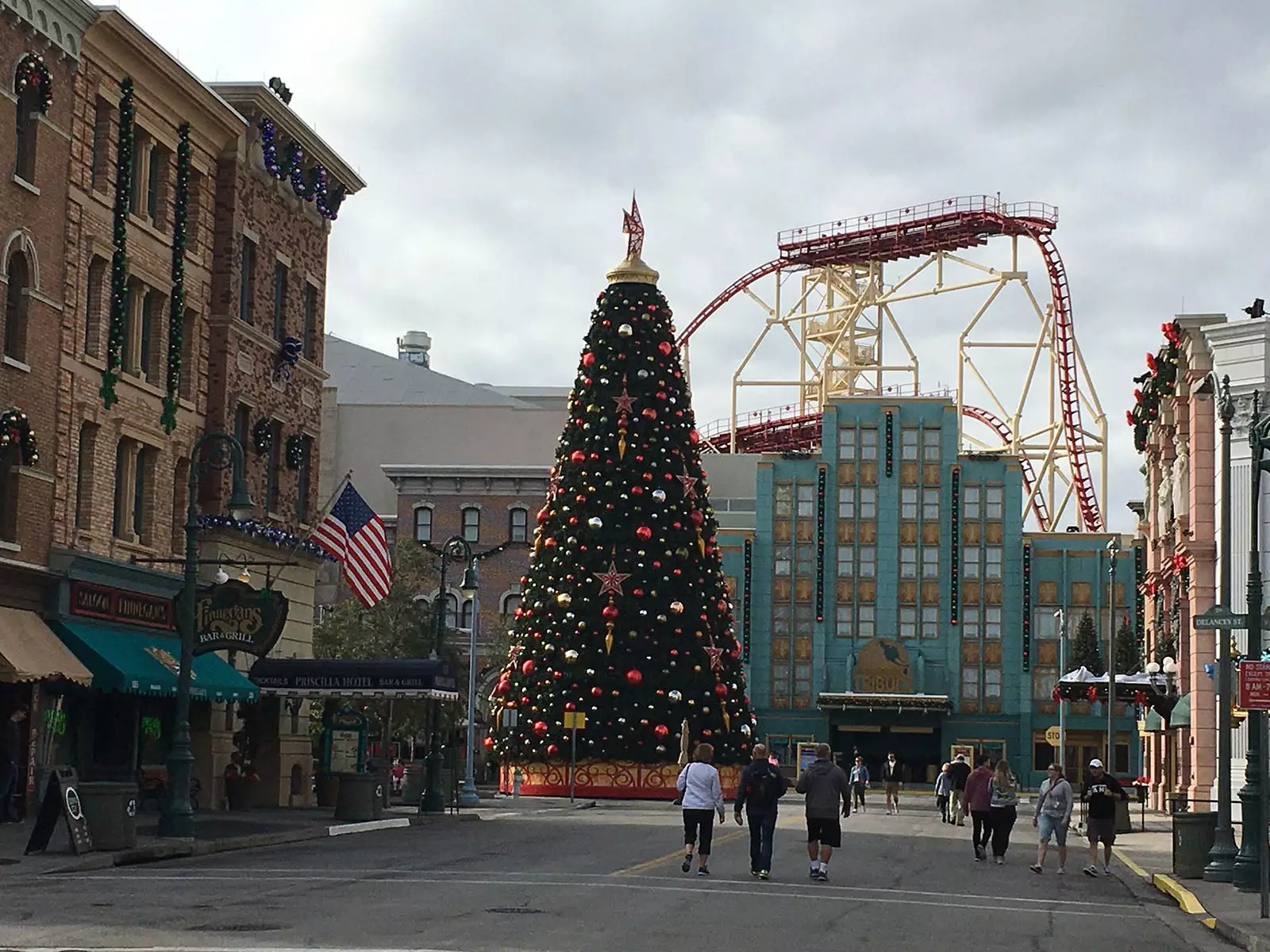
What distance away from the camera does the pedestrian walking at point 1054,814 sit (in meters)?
29.1

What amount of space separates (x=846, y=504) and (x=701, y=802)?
67618mm

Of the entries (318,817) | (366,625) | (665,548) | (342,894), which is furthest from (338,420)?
(342,894)

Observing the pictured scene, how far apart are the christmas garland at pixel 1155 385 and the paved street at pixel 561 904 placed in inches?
1083

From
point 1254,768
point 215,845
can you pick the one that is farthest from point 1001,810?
point 215,845

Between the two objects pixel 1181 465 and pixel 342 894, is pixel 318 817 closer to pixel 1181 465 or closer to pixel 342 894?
pixel 342 894

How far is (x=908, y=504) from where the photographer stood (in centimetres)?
9212

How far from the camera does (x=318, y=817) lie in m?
38.4

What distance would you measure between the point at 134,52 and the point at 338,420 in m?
57.7

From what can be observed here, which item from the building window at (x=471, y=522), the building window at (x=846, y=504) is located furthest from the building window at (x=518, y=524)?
the building window at (x=846, y=504)

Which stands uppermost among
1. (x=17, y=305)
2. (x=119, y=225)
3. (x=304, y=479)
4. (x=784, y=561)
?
(x=119, y=225)

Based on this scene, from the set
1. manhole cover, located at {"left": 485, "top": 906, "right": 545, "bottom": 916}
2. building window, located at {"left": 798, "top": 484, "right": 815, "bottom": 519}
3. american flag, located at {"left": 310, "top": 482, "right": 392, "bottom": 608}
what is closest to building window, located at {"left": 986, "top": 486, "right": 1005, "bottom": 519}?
building window, located at {"left": 798, "top": 484, "right": 815, "bottom": 519}

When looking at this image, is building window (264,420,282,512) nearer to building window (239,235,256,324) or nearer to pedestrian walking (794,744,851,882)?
building window (239,235,256,324)

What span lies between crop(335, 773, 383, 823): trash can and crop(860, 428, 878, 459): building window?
2223 inches

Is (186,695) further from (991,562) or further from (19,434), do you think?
(991,562)
